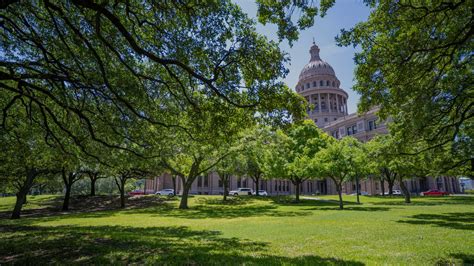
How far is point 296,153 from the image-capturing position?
37969 millimetres

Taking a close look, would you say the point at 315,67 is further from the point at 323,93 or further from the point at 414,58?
the point at 414,58

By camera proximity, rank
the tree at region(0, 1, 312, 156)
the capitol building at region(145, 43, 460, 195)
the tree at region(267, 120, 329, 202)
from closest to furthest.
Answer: the tree at region(0, 1, 312, 156), the tree at region(267, 120, 329, 202), the capitol building at region(145, 43, 460, 195)

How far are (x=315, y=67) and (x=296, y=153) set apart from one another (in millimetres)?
78998

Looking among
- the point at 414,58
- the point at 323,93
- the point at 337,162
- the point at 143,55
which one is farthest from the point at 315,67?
the point at 143,55

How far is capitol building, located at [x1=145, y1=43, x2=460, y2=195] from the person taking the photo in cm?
6835

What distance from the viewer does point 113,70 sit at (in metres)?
10.3

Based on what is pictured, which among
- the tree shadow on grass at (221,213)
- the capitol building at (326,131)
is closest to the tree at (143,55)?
the tree shadow on grass at (221,213)

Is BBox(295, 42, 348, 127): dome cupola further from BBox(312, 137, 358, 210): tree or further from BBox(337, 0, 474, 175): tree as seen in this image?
BBox(337, 0, 474, 175): tree

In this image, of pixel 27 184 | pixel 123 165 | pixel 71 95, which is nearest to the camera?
pixel 71 95

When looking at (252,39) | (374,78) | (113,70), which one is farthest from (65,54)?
(374,78)

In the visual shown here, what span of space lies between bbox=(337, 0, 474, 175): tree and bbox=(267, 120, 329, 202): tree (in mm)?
17111

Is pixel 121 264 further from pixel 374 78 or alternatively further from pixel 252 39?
pixel 374 78

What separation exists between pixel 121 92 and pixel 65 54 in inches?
92.2

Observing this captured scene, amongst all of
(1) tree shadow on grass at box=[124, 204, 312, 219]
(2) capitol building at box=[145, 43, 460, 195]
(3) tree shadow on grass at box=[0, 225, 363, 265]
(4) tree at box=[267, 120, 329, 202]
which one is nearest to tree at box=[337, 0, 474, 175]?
(3) tree shadow on grass at box=[0, 225, 363, 265]
